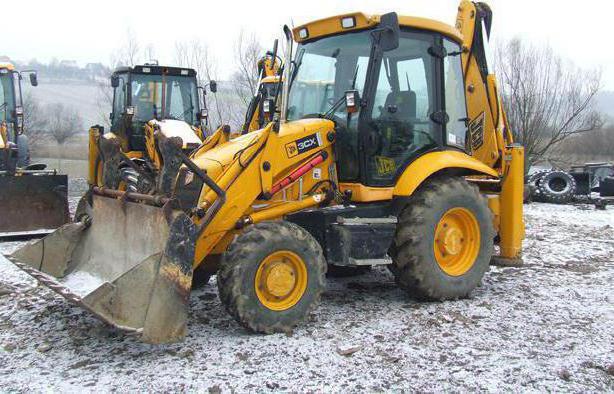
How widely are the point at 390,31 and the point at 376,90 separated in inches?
22.5

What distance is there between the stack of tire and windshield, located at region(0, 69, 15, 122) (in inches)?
469

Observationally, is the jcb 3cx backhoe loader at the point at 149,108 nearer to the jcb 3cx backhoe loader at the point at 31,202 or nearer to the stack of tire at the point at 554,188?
the jcb 3cx backhoe loader at the point at 31,202

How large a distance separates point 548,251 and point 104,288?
21.0 ft

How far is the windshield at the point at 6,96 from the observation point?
12320mm

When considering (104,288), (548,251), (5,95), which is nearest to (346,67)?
(104,288)

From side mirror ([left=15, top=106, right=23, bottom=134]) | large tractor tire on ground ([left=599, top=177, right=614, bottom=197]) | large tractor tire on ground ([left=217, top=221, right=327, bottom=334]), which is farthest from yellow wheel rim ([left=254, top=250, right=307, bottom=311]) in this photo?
large tractor tire on ground ([left=599, top=177, right=614, bottom=197])

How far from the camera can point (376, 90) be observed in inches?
221

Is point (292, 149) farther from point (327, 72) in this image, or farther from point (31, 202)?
point (31, 202)

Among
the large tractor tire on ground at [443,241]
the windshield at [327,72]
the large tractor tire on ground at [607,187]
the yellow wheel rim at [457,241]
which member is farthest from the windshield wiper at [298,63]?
the large tractor tire on ground at [607,187]

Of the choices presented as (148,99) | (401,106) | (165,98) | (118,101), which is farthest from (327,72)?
(118,101)

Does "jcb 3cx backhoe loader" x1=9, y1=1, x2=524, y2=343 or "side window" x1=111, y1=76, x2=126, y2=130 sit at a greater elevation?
"side window" x1=111, y1=76, x2=126, y2=130

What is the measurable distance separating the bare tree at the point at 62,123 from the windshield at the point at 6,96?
19.0 metres

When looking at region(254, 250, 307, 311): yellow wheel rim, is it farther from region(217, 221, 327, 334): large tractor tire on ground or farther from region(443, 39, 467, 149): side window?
region(443, 39, 467, 149): side window

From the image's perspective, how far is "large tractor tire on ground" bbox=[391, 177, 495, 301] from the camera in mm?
5598
